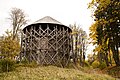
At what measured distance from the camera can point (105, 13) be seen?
27.6 metres

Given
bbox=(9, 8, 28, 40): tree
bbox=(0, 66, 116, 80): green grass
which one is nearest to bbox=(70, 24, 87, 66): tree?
bbox=(9, 8, 28, 40): tree

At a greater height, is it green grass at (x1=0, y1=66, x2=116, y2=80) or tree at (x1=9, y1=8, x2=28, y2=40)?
tree at (x1=9, y1=8, x2=28, y2=40)

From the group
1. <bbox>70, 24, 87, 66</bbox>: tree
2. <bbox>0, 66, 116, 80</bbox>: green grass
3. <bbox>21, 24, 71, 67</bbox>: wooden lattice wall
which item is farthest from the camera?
<bbox>70, 24, 87, 66</bbox>: tree

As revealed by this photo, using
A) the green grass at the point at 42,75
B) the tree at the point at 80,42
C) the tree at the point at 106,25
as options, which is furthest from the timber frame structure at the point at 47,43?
the tree at the point at 80,42

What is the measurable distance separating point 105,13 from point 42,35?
8.83 m

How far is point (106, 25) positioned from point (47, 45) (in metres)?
8.13

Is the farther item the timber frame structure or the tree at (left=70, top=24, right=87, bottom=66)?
the tree at (left=70, top=24, right=87, bottom=66)

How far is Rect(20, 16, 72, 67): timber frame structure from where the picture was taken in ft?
85.5

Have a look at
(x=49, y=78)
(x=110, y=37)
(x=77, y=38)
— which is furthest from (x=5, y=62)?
(x=77, y=38)

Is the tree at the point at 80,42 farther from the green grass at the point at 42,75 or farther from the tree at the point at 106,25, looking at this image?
the green grass at the point at 42,75

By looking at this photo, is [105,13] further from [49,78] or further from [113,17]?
[49,78]

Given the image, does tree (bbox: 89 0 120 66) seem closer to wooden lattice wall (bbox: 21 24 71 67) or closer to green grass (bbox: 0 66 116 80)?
wooden lattice wall (bbox: 21 24 71 67)

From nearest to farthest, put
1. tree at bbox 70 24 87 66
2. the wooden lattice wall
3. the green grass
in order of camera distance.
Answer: the green grass < the wooden lattice wall < tree at bbox 70 24 87 66

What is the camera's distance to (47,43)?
26359 millimetres
